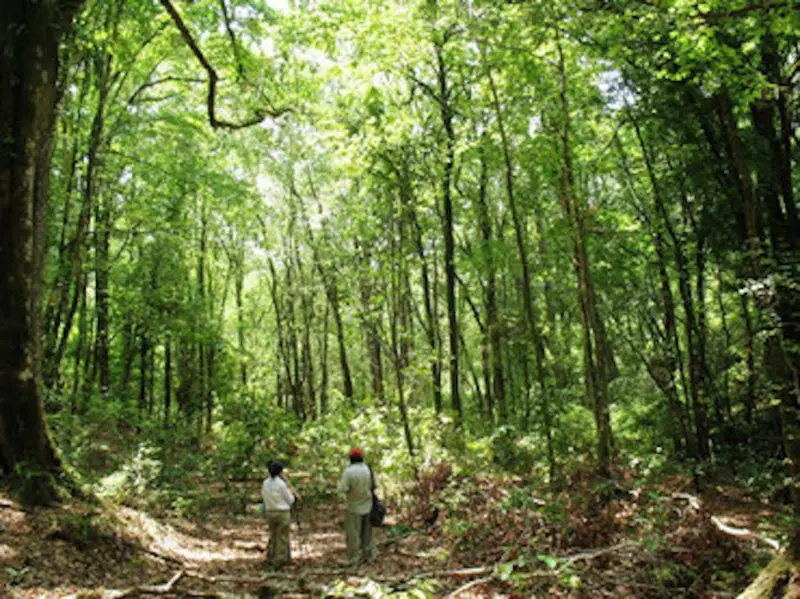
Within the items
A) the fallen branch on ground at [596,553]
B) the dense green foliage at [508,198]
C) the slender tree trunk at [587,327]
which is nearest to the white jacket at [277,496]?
the dense green foliage at [508,198]

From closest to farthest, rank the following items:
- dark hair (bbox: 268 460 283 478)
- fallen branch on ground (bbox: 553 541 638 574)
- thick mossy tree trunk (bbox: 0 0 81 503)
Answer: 1. fallen branch on ground (bbox: 553 541 638 574)
2. thick mossy tree trunk (bbox: 0 0 81 503)
3. dark hair (bbox: 268 460 283 478)

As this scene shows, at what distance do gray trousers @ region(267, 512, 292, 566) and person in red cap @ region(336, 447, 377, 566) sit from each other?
3.09 feet

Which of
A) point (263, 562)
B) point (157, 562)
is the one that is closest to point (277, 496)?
point (263, 562)

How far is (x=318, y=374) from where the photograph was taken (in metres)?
41.4

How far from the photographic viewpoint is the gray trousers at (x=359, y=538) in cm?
866

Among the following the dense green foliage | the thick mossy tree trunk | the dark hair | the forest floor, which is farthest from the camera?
the dense green foliage

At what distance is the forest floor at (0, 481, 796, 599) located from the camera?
5.41m

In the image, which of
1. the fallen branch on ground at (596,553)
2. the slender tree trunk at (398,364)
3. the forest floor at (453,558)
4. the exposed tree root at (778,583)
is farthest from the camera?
the slender tree trunk at (398,364)

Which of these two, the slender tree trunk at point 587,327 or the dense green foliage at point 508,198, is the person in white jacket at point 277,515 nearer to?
the dense green foliage at point 508,198

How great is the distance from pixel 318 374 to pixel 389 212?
30734mm

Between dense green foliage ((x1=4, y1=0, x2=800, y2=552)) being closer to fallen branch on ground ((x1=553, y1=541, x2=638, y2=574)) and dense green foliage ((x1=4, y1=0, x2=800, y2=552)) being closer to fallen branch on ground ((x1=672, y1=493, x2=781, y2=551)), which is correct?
fallen branch on ground ((x1=672, y1=493, x2=781, y2=551))

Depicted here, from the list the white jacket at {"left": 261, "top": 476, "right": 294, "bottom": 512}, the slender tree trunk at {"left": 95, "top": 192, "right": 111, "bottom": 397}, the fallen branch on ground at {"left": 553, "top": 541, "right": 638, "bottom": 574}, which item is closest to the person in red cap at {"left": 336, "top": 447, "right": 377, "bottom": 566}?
the white jacket at {"left": 261, "top": 476, "right": 294, "bottom": 512}

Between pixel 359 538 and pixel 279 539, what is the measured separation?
1.27m

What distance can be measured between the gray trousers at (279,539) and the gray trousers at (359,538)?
96 centimetres
